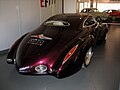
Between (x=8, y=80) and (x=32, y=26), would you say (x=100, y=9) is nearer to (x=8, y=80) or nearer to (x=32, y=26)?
(x=32, y=26)

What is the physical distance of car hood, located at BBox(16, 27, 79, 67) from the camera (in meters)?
3.14

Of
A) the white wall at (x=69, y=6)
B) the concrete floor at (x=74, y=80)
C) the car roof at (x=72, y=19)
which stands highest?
the white wall at (x=69, y=6)

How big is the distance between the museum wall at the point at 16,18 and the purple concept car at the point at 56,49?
135 centimetres

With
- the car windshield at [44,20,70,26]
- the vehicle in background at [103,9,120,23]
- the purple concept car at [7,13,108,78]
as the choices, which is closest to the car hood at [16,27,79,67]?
the purple concept car at [7,13,108,78]

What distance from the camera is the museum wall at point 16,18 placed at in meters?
5.03

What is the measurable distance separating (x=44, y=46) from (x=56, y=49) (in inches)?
10.2

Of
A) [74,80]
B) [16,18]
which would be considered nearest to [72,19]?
[74,80]

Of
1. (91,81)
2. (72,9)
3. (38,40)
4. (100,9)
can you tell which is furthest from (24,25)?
(100,9)

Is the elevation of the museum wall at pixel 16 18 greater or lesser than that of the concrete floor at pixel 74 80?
greater

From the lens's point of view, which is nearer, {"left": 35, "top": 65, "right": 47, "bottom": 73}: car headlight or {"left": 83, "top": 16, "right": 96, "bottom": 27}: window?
{"left": 35, "top": 65, "right": 47, "bottom": 73}: car headlight

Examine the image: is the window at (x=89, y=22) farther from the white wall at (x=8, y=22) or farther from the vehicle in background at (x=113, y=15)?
the vehicle in background at (x=113, y=15)

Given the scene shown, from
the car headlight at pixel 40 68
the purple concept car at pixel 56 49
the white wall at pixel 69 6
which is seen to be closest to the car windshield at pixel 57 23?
the purple concept car at pixel 56 49

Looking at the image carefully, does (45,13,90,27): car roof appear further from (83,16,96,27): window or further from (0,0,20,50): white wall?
(0,0,20,50): white wall

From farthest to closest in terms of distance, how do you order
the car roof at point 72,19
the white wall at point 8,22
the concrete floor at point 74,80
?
1. the white wall at point 8,22
2. the car roof at point 72,19
3. the concrete floor at point 74,80
